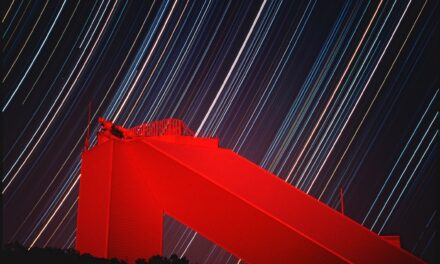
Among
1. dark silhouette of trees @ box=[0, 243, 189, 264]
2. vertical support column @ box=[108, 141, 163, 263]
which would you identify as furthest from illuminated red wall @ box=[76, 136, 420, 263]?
dark silhouette of trees @ box=[0, 243, 189, 264]

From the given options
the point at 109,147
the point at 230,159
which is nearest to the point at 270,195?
the point at 230,159

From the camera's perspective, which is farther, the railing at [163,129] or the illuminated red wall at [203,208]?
the railing at [163,129]

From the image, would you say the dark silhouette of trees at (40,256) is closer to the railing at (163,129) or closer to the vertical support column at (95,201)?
the vertical support column at (95,201)

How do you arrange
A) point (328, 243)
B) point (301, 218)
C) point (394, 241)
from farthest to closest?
1. point (394, 241)
2. point (301, 218)
3. point (328, 243)

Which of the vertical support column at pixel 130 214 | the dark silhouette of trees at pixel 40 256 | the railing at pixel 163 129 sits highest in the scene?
the railing at pixel 163 129

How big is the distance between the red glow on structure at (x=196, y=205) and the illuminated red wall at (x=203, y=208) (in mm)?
23

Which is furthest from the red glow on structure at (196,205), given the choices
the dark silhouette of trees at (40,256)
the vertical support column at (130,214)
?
the dark silhouette of trees at (40,256)

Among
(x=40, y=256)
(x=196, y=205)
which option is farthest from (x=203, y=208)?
(x=40, y=256)

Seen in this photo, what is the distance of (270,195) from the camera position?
1003cm

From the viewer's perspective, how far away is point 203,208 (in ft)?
33.4

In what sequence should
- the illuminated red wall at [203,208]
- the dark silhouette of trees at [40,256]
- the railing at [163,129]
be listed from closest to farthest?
the dark silhouette of trees at [40,256], the illuminated red wall at [203,208], the railing at [163,129]

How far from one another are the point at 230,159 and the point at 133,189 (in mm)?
2324

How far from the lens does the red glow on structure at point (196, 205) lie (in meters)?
9.20

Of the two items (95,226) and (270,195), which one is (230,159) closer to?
(270,195)
